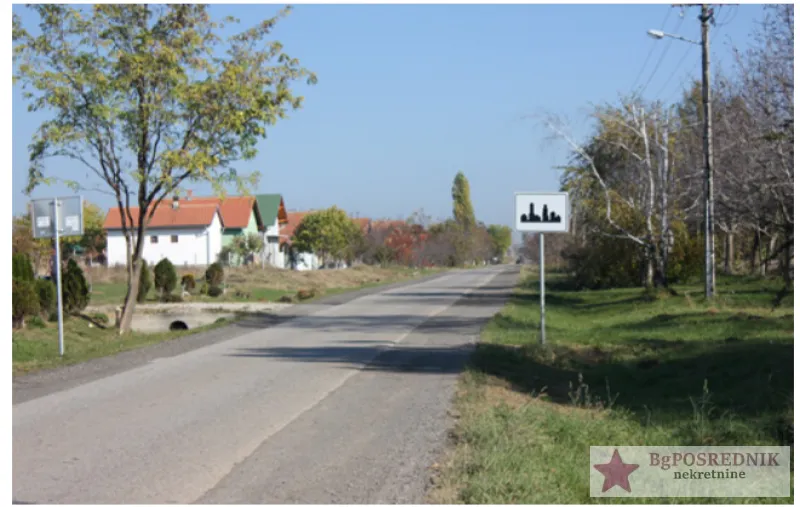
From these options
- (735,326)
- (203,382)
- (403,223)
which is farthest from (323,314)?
(403,223)

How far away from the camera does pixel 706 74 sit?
85.7 ft

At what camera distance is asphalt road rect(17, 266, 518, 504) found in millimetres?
6957

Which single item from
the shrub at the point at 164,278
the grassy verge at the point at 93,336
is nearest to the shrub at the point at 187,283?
the grassy verge at the point at 93,336

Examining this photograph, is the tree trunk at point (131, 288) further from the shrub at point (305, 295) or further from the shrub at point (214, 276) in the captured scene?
the shrub at point (214, 276)

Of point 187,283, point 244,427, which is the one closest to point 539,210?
point 244,427

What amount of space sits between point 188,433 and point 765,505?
5359mm

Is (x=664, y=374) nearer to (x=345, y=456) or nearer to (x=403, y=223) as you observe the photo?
(x=345, y=456)

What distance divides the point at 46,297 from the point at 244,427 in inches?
684

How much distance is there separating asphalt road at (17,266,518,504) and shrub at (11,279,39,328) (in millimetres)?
7445

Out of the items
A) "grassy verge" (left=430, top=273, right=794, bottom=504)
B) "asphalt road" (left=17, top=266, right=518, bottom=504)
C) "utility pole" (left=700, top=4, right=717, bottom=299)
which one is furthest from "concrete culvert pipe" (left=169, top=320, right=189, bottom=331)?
"utility pole" (left=700, top=4, right=717, bottom=299)

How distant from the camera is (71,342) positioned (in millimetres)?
21953

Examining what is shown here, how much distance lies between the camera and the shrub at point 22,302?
21984mm

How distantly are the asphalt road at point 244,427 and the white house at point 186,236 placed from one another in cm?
5164

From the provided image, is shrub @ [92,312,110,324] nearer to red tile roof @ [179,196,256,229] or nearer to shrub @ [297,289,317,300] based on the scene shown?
shrub @ [297,289,317,300]
